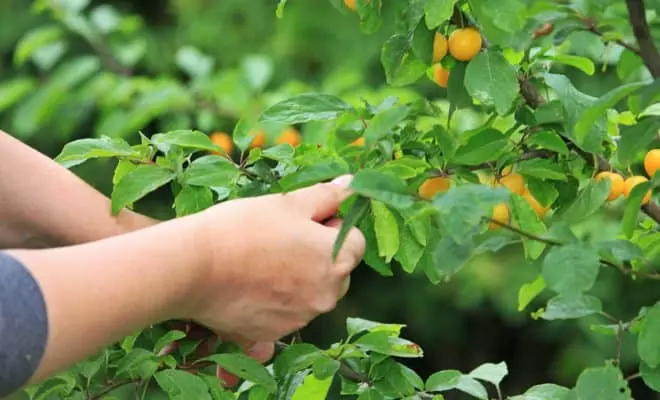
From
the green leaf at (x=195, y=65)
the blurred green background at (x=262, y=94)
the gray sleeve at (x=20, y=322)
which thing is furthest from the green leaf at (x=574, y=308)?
the green leaf at (x=195, y=65)

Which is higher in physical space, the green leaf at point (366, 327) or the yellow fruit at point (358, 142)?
the yellow fruit at point (358, 142)

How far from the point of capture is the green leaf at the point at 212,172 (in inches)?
36.4

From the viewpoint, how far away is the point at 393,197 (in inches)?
29.0

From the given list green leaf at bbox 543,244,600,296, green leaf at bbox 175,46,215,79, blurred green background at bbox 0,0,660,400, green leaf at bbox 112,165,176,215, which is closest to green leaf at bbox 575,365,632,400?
green leaf at bbox 543,244,600,296

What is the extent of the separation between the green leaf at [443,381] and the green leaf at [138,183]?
0.84ft

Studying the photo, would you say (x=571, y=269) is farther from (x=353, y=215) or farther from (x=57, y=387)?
(x=57, y=387)

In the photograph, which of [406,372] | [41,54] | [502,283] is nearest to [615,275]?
[502,283]

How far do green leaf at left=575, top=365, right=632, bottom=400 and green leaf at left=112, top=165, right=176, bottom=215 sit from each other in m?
0.33

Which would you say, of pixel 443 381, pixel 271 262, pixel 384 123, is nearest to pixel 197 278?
pixel 271 262

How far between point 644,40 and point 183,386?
39 centimetres

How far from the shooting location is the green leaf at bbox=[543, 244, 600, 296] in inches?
28.6

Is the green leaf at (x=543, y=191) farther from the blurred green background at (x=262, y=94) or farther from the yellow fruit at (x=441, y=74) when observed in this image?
the blurred green background at (x=262, y=94)

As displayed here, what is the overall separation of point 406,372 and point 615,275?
184 centimetres

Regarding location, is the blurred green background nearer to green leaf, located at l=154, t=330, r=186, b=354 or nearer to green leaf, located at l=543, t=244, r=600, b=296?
green leaf, located at l=154, t=330, r=186, b=354
